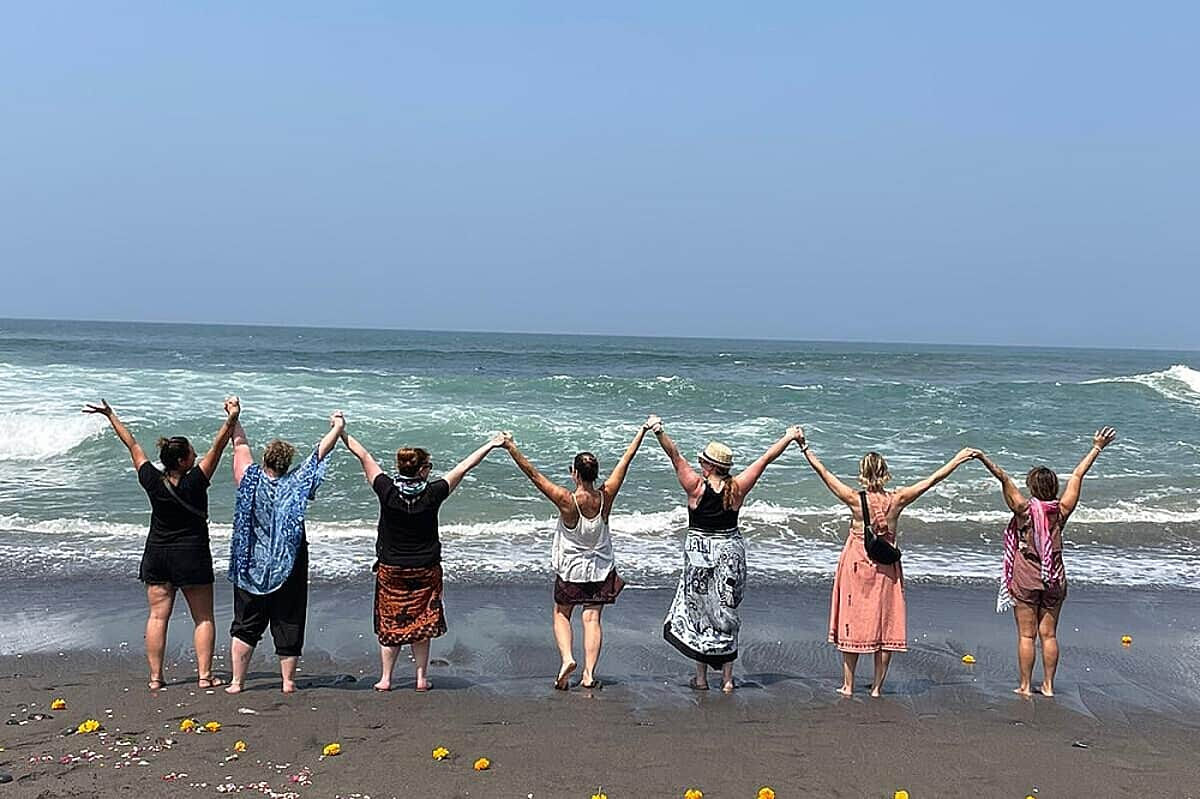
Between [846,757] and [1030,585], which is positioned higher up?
[1030,585]

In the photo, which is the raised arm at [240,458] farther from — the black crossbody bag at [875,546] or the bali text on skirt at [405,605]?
the black crossbody bag at [875,546]

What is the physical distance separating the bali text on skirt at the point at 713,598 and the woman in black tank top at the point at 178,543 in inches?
106

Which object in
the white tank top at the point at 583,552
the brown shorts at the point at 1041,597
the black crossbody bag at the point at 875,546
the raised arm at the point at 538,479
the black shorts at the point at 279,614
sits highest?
the raised arm at the point at 538,479

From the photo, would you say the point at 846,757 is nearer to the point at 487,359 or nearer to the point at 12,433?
the point at 12,433

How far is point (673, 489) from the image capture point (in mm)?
13648

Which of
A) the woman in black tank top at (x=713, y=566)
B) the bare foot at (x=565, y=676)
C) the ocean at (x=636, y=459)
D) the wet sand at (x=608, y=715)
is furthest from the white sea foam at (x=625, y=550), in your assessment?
the bare foot at (x=565, y=676)

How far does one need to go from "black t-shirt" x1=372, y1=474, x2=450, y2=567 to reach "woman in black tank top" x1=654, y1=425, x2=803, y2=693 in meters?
1.35

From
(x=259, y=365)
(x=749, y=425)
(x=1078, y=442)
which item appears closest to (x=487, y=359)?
(x=259, y=365)

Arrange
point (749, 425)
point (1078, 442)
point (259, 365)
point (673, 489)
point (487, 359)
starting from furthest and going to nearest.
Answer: point (487, 359) < point (259, 365) < point (749, 425) < point (1078, 442) < point (673, 489)

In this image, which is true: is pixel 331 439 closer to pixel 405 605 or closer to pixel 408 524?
pixel 408 524

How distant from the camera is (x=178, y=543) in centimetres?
590

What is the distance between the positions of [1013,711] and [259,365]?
1637 inches

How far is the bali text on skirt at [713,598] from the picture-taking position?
6.15 m

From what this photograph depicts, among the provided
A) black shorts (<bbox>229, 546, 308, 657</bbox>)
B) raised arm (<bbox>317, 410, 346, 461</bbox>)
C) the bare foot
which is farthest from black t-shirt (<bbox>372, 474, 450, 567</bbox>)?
the bare foot
